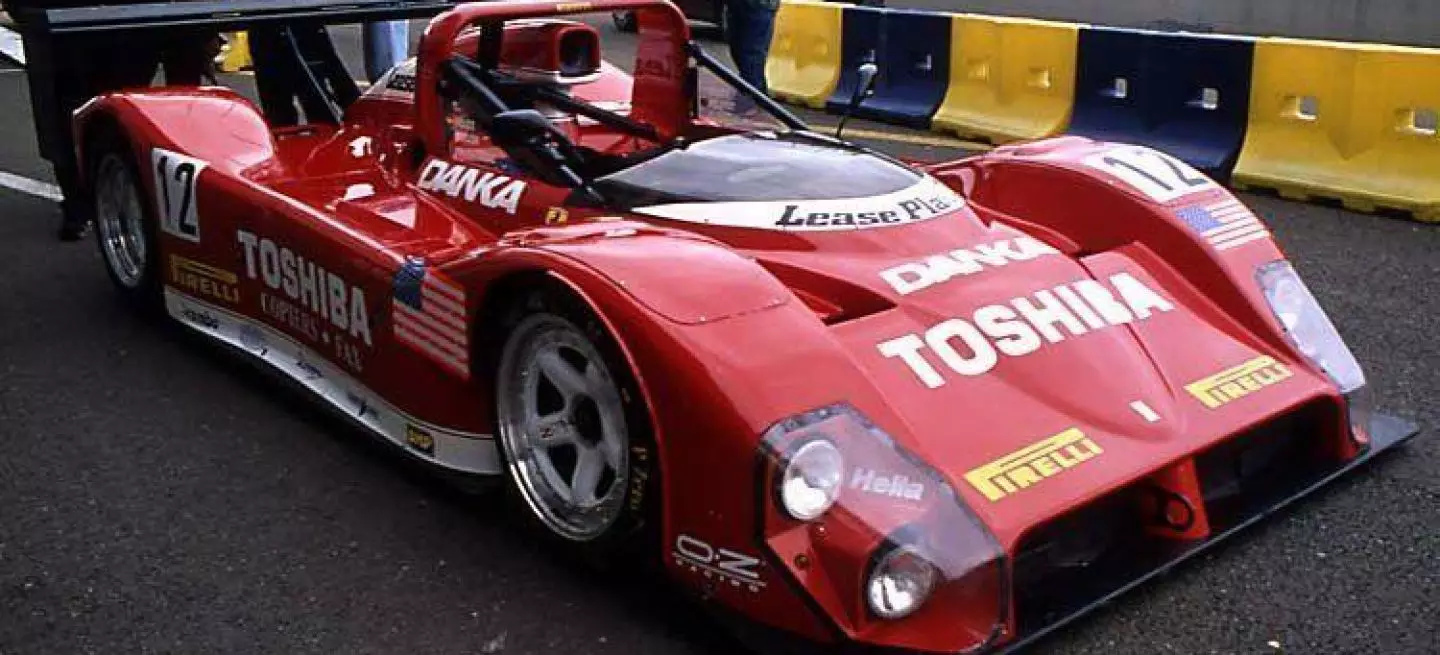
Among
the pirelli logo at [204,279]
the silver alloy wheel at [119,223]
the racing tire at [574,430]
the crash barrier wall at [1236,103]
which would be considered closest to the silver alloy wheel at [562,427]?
the racing tire at [574,430]

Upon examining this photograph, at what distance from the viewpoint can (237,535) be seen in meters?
3.48

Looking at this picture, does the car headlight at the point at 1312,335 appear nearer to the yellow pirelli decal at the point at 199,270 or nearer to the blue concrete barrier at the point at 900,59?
the yellow pirelli decal at the point at 199,270

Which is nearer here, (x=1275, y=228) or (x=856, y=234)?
(x=856, y=234)

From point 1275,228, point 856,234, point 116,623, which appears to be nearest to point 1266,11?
point 1275,228

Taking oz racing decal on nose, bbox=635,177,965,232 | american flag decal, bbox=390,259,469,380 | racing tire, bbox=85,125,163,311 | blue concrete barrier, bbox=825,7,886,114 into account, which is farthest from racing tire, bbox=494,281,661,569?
blue concrete barrier, bbox=825,7,886,114

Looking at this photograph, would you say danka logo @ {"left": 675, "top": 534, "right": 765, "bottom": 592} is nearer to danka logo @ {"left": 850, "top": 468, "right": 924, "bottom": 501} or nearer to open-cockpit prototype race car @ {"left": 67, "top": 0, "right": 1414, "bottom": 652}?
open-cockpit prototype race car @ {"left": 67, "top": 0, "right": 1414, "bottom": 652}

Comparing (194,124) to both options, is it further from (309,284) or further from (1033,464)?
(1033,464)

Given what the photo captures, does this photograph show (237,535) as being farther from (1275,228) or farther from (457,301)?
(1275,228)

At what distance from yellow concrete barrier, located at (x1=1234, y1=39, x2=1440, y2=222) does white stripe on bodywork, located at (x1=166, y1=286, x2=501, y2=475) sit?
4549 millimetres

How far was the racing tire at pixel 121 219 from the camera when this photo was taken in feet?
16.0

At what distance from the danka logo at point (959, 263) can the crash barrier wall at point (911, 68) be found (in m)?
5.05

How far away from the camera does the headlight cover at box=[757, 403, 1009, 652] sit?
265 centimetres

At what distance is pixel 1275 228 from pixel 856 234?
3.43 meters

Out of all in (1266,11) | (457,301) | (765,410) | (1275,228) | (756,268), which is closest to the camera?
(765,410)
